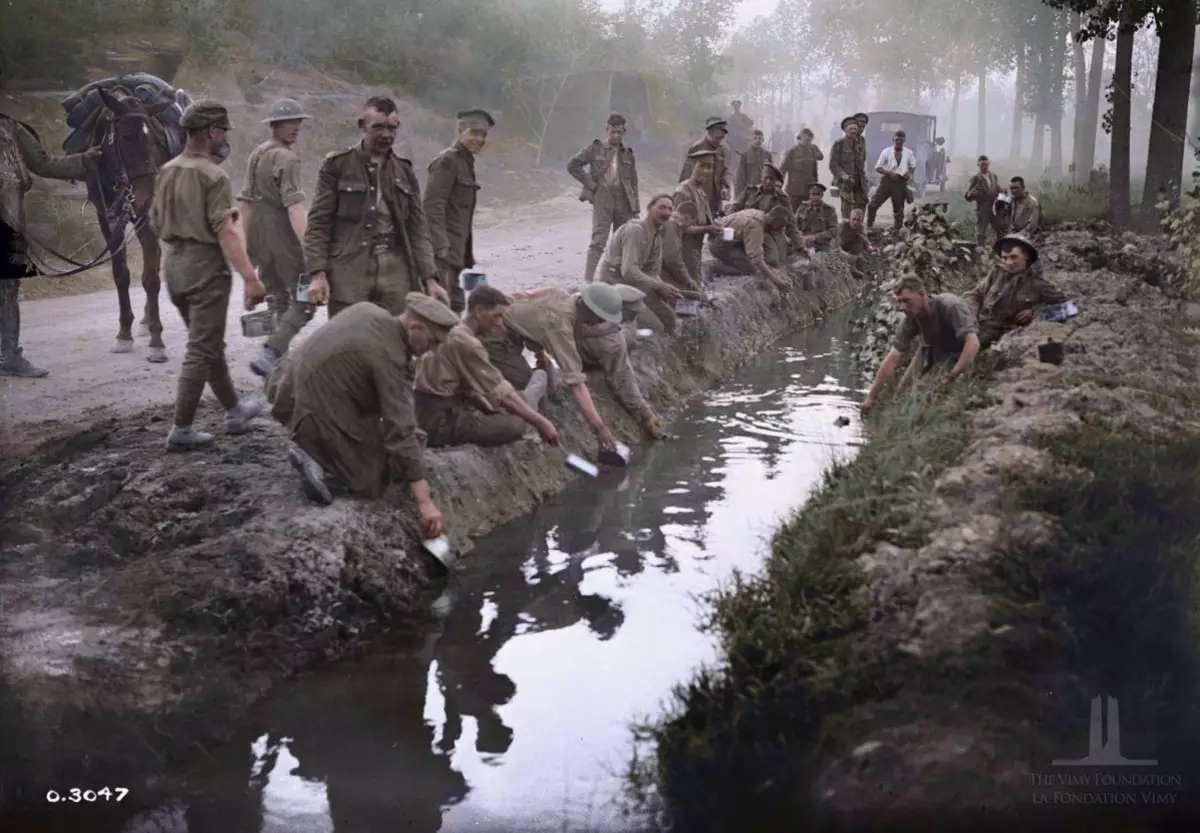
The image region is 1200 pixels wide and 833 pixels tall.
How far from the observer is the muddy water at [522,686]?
362cm

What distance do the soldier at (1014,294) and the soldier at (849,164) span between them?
634 cm

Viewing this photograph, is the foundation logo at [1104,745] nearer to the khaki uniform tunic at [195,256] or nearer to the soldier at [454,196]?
the khaki uniform tunic at [195,256]

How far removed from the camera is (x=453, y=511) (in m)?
5.85

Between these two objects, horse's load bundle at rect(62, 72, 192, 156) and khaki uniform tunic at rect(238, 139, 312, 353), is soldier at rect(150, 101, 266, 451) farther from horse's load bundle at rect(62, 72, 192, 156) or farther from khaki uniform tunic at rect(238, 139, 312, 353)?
horse's load bundle at rect(62, 72, 192, 156)

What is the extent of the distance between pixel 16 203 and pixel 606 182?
216 inches

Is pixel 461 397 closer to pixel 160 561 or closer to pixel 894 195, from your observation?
pixel 160 561

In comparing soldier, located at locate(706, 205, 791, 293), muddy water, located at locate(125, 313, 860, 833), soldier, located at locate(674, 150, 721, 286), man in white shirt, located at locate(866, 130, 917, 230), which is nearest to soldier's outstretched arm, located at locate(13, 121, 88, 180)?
muddy water, located at locate(125, 313, 860, 833)

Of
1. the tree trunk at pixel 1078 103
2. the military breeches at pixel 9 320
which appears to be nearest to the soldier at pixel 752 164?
the tree trunk at pixel 1078 103

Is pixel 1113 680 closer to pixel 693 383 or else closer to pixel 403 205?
pixel 403 205

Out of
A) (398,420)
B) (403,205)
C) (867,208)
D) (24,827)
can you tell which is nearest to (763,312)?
(867,208)

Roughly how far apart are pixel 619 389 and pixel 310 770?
4113 mm

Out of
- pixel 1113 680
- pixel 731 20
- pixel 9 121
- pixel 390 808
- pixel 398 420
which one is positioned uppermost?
pixel 731 20

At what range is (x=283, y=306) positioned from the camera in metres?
6.86

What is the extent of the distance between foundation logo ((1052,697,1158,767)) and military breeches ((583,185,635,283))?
7.32 meters
